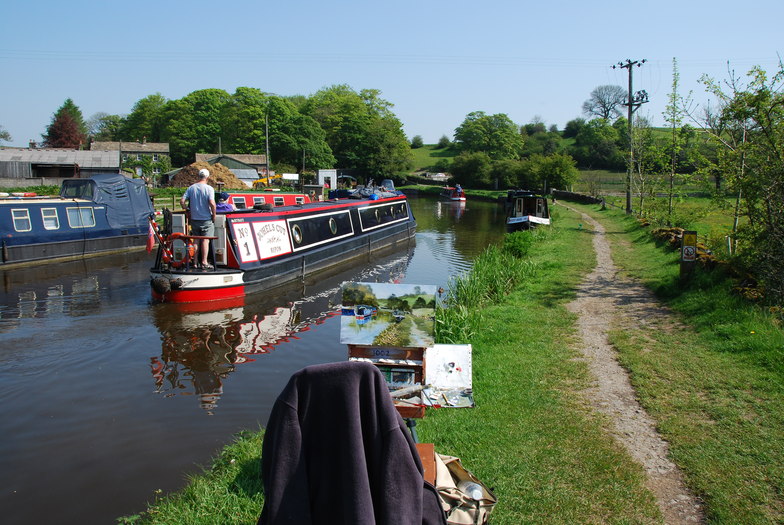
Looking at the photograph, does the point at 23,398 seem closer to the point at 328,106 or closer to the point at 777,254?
the point at 777,254

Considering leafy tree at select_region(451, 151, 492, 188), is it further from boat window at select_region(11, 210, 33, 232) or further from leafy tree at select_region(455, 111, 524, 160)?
boat window at select_region(11, 210, 33, 232)

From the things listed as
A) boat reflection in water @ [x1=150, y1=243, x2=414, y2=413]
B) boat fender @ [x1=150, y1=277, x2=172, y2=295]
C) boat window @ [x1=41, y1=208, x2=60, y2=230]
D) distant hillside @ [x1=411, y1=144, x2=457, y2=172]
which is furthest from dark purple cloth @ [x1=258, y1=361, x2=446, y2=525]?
distant hillside @ [x1=411, y1=144, x2=457, y2=172]

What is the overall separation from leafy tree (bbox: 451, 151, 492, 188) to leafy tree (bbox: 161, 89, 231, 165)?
28.0m

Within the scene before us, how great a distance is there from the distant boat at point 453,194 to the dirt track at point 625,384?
3770 cm

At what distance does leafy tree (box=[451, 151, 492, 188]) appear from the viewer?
61406mm

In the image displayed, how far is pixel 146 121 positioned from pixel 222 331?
75.1 meters

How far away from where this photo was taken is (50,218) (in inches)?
647

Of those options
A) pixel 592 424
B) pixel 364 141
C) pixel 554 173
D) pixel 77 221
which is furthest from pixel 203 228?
pixel 364 141

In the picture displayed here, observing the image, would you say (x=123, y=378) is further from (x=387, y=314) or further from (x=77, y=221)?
(x=77, y=221)

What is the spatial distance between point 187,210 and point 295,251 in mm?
3925

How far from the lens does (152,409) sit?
690 cm

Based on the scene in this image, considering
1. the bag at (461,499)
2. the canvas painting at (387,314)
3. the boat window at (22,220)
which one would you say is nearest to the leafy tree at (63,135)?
the boat window at (22,220)

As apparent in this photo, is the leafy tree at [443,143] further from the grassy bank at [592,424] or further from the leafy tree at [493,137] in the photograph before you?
the grassy bank at [592,424]

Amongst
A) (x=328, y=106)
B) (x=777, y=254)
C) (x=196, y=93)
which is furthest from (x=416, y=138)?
(x=777, y=254)
